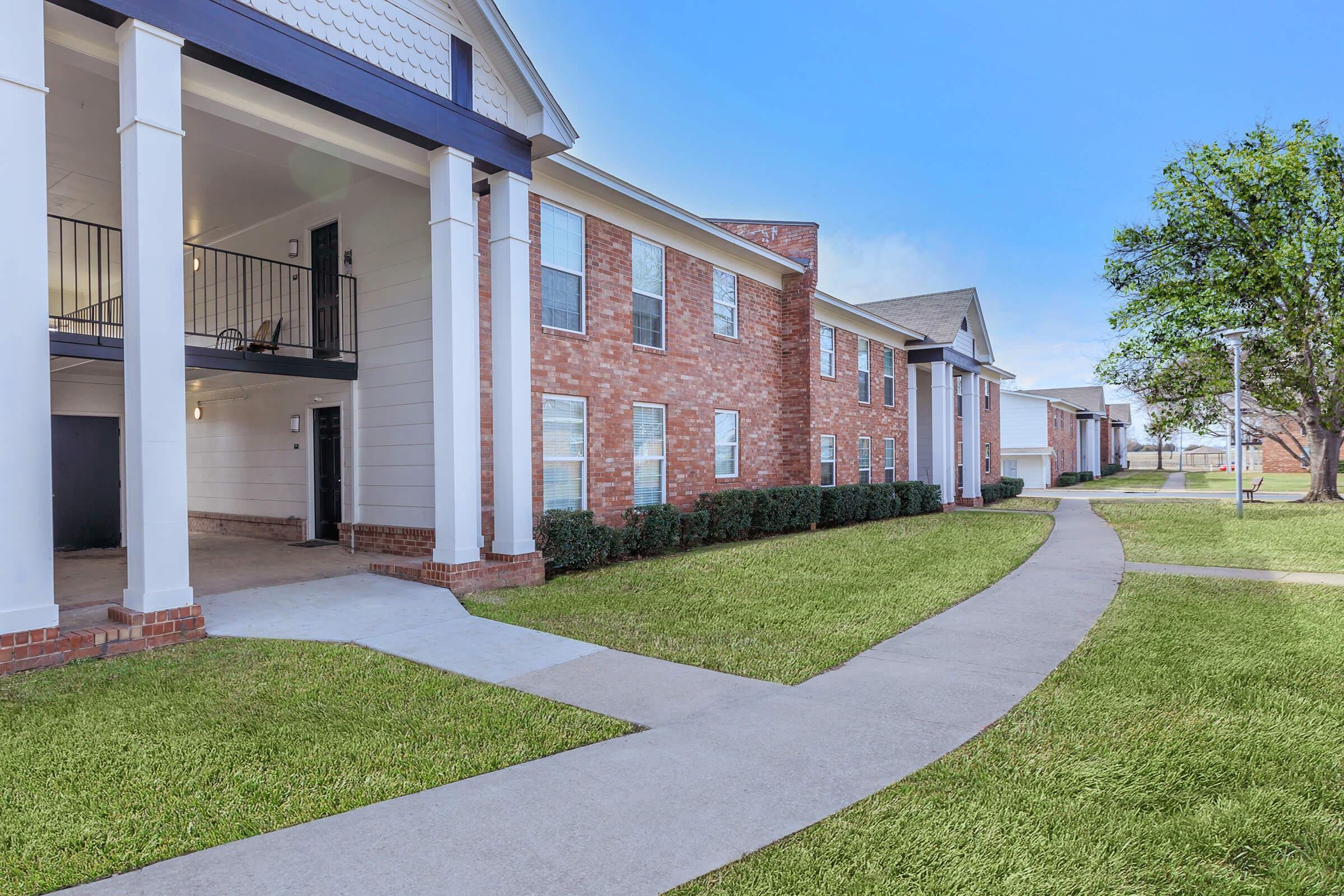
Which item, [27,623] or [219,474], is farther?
[219,474]

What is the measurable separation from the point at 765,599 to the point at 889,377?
15.3 meters

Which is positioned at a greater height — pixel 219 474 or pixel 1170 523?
pixel 219 474

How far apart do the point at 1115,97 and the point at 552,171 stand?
56.6ft

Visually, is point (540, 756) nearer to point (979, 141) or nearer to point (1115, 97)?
point (1115, 97)

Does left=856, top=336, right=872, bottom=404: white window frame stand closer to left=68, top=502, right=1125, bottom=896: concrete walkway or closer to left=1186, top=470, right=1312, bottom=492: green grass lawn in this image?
left=68, top=502, right=1125, bottom=896: concrete walkway

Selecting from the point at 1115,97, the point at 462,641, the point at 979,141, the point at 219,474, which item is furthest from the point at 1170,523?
the point at 219,474

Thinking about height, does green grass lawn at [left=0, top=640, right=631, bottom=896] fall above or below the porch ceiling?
below

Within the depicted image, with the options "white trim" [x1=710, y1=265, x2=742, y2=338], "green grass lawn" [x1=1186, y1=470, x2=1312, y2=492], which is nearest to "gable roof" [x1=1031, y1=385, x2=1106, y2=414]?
"green grass lawn" [x1=1186, y1=470, x2=1312, y2=492]

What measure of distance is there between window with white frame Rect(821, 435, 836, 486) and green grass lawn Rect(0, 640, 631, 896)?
541 inches

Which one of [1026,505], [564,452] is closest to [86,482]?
[564,452]

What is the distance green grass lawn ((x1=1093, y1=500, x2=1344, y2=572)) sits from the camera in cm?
1053

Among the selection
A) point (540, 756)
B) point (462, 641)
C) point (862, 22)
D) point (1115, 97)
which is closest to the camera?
point (540, 756)

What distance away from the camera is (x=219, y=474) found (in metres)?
13.6

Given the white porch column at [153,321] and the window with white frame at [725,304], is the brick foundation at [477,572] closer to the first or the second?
the white porch column at [153,321]
